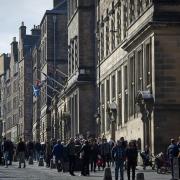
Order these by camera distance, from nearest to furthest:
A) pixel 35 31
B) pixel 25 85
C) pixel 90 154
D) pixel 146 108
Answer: pixel 90 154
pixel 146 108
pixel 25 85
pixel 35 31

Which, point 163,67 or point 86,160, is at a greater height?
point 163,67

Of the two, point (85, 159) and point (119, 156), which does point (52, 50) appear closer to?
point (85, 159)

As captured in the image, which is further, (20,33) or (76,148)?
(20,33)

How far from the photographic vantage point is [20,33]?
139000 mm

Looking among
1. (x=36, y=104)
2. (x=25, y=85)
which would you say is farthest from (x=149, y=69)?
(x=25, y=85)

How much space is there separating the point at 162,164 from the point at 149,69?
8.78m

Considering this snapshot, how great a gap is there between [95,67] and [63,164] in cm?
3321

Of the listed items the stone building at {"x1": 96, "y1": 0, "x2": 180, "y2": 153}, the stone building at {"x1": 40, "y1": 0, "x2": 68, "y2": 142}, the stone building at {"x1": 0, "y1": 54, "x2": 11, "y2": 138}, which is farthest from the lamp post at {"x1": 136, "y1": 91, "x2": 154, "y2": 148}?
the stone building at {"x1": 0, "y1": 54, "x2": 11, "y2": 138}

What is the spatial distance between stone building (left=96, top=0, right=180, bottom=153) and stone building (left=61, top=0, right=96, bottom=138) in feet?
45.3

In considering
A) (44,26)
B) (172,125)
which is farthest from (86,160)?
(44,26)

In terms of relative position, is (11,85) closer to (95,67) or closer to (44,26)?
(44,26)

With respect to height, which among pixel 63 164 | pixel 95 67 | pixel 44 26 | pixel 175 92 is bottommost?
pixel 63 164

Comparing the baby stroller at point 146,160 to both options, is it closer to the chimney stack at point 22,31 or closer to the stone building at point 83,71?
the stone building at point 83,71

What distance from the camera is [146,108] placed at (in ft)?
151
